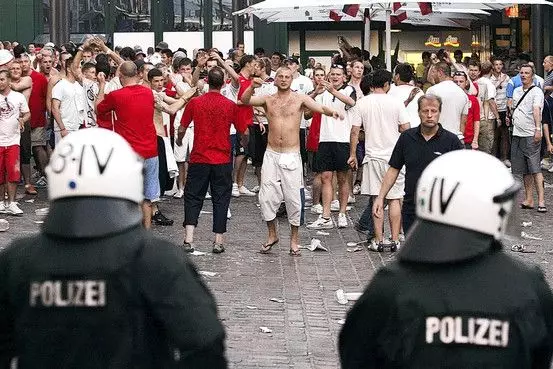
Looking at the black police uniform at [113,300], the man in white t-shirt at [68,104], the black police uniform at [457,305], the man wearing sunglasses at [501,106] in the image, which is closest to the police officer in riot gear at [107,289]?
the black police uniform at [113,300]

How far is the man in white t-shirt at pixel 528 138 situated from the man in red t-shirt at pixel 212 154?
16.3 ft

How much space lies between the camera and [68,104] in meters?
16.9

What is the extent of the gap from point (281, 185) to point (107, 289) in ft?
31.1

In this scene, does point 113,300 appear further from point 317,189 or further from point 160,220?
point 317,189

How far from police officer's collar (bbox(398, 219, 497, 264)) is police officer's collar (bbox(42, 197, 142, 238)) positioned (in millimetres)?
796

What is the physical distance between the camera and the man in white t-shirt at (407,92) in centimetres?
1498

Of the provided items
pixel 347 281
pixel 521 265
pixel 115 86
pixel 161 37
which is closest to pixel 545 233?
pixel 347 281

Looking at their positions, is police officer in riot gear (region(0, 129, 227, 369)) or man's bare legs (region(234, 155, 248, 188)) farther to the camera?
man's bare legs (region(234, 155, 248, 188))

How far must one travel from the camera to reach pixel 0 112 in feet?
50.4

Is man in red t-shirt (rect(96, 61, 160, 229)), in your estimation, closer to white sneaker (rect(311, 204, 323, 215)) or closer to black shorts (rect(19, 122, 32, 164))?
white sneaker (rect(311, 204, 323, 215))


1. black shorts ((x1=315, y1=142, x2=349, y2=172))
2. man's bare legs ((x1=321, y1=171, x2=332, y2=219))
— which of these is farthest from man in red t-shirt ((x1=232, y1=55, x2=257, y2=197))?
man's bare legs ((x1=321, y1=171, x2=332, y2=219))

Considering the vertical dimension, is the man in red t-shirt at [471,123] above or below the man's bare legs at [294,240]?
above

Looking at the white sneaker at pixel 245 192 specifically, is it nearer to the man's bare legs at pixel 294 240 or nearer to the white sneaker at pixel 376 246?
the white sneaker at pixel 376 246

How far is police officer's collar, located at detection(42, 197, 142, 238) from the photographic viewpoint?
12.0 ft
